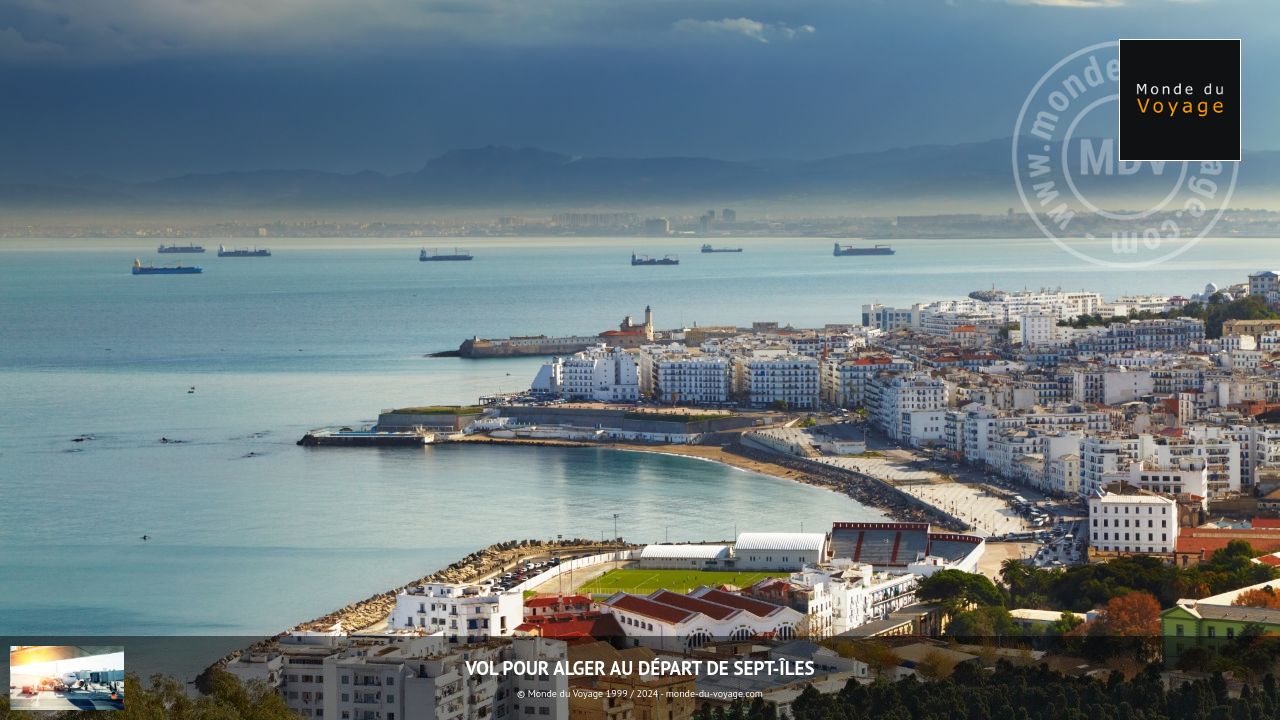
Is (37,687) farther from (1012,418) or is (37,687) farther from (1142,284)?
(1142,284)

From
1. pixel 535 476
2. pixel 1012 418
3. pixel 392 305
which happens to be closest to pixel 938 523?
pixel 1012 418

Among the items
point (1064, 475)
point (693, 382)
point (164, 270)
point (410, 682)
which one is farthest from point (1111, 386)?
point (164, 270)

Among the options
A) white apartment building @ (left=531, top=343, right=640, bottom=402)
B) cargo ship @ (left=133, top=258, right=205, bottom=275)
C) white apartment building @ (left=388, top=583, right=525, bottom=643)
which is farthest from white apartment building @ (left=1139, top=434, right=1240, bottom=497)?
cargo ship @ (left=133, top=258, right=205, bottom=275)

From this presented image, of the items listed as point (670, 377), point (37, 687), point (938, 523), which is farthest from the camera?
point (670, 377)

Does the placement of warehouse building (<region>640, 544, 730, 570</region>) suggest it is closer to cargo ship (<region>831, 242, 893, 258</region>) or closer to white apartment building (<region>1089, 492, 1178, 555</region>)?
white apartment building (<region>1089, 492, 1178, 555</region>)

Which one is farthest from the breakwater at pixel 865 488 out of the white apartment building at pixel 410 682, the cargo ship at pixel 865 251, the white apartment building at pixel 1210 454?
the cargo ship at pixel 865 251

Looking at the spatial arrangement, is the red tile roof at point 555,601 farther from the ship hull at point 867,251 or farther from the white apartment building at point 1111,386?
the ship hull at point 867,251

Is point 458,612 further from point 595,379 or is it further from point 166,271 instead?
point 166,271
